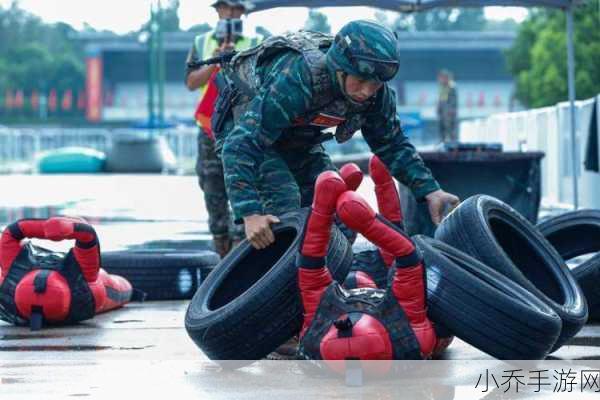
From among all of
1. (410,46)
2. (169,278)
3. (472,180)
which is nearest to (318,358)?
(169,278)

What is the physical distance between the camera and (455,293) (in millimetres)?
5543

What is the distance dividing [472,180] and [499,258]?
7441mm

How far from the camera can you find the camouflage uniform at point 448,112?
32812 millimetres

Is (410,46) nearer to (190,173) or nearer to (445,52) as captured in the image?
(445,52)

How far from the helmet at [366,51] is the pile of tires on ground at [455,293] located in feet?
2.11

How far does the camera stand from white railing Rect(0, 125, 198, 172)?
4888 centimetres

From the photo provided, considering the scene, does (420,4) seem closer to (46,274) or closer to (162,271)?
(162,271)

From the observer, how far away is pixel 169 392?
17.6 ft

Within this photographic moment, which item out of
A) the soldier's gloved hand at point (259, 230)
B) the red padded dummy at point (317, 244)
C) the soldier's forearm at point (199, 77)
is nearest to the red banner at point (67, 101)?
the soldier's forearm at point (199, 77)

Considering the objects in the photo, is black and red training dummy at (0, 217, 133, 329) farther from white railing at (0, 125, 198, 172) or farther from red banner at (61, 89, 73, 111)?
red banner at (61, 89, 73, 111)

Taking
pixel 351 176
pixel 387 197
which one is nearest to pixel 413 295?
pixel 351 176

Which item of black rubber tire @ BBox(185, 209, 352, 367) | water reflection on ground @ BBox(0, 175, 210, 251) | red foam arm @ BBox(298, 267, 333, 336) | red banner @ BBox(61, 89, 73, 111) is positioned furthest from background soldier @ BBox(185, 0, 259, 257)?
red banner @ BBox(61, 89, 73, 111)

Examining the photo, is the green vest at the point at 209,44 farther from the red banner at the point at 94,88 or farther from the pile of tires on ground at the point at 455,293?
the red banner at the point at 94,88

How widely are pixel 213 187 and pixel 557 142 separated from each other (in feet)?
33.2
